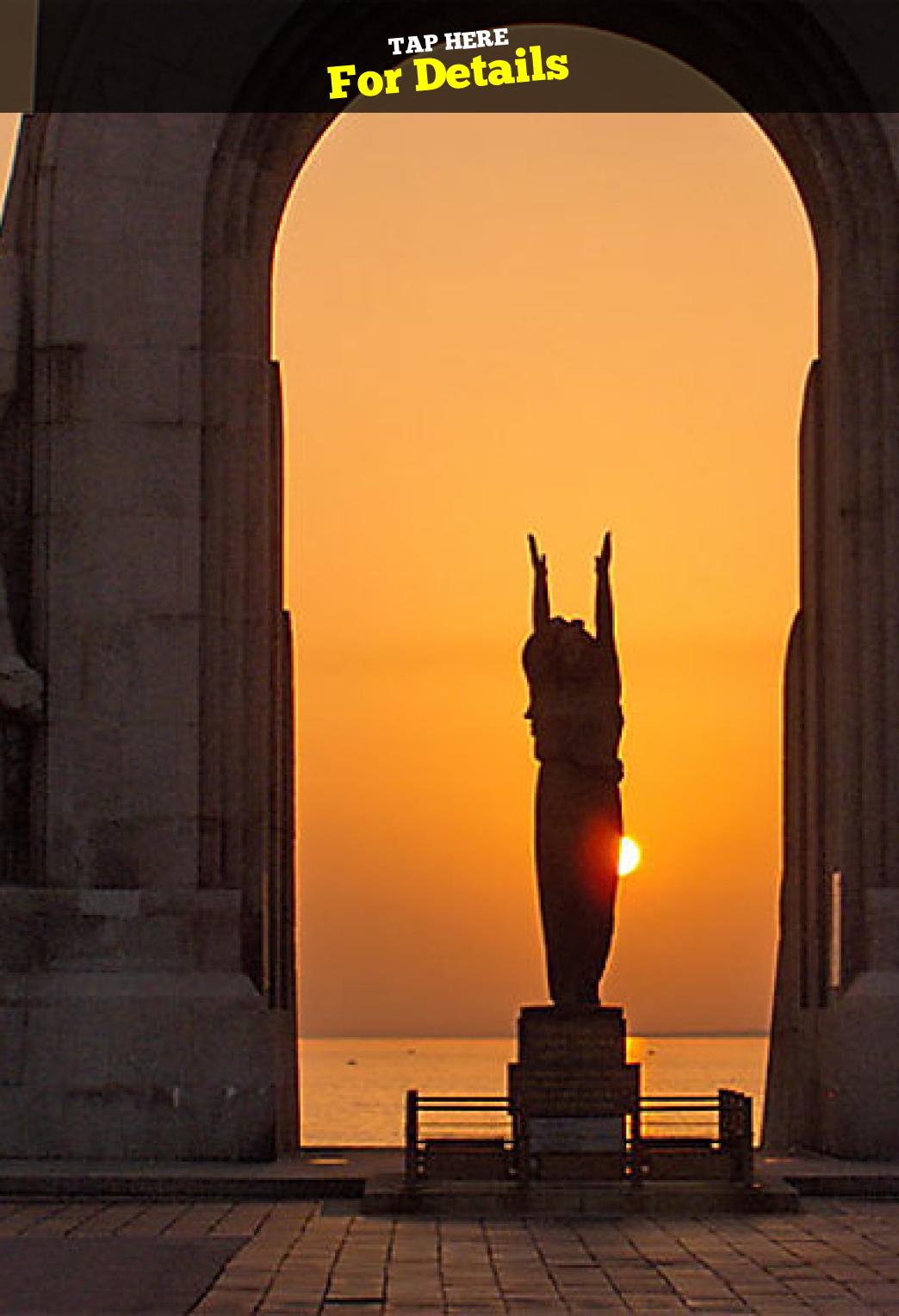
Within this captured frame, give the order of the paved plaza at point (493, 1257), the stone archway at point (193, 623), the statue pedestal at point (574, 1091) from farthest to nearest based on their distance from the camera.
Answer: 1. the stone archway at point (193, 623)
2. the statue pedestal at point (574, 1091)
3. the paved plaza at point (493, 1257)

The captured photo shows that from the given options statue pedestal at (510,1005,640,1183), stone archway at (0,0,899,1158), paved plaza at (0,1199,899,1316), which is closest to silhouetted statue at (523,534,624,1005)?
statue pedestal at (510,1005,640,1183)

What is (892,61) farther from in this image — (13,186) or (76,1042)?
(76,1042)

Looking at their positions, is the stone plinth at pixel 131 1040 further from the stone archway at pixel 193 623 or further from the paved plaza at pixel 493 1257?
the paved plaza at pixel 493 1257

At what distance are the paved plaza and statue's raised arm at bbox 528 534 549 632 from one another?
187 inches

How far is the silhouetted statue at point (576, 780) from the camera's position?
2103 centimetres

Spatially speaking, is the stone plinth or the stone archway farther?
the stone archway

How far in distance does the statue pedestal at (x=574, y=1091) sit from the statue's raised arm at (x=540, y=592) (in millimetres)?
2961

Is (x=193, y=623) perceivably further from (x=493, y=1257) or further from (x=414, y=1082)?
(x=414, y=1082)

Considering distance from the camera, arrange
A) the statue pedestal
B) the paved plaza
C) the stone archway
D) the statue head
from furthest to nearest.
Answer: the stone archway < the statue head < the statue pedestal < the paved plaza

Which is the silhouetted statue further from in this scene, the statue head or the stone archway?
the stone archway

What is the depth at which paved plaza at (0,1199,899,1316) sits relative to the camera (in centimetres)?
1409

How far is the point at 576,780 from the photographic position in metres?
21.2

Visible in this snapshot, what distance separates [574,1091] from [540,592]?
3.89 meters

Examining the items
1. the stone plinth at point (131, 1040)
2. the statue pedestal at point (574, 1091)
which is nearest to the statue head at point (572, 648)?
the statue pedestal at point (574, 1091)
